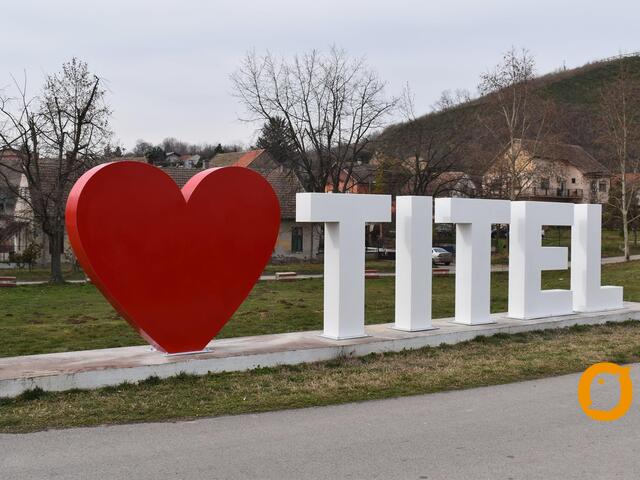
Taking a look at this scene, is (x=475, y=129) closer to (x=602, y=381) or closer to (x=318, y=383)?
(x=602, y=381)

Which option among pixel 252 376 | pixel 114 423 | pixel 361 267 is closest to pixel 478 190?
pixel 361 267

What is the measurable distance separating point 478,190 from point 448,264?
6182 mm

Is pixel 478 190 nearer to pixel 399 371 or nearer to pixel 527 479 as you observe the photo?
pixel 399 371

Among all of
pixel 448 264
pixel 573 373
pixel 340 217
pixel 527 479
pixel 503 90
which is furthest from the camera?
pixel 448 264

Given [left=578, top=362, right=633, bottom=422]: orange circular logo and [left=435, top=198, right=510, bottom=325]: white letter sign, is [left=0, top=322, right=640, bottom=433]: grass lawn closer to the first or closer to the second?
[left=578, top=362, right=633, bottom=422]: orange circular logo

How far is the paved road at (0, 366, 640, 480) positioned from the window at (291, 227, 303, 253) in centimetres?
3830

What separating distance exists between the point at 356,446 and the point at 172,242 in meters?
4.19

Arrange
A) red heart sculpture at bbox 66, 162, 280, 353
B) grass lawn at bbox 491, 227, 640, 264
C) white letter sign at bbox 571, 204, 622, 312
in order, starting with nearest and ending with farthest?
1. red heart sculpture at bbox 66, 162, 280, 353
2. white letter sign at bbox 571, 204, 622, 312
3. grass lawn at bbox 491, 227, 640, 264

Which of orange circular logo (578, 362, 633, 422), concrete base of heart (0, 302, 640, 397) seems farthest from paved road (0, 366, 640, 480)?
concrete base of heart (0, 302, 640, 397)

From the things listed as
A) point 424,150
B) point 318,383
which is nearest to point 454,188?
point 424,150

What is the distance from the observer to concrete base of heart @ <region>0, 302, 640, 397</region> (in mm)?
8141

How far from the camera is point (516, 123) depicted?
34.1 meters

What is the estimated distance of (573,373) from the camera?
9695 mm

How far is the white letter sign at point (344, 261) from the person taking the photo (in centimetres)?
1087
